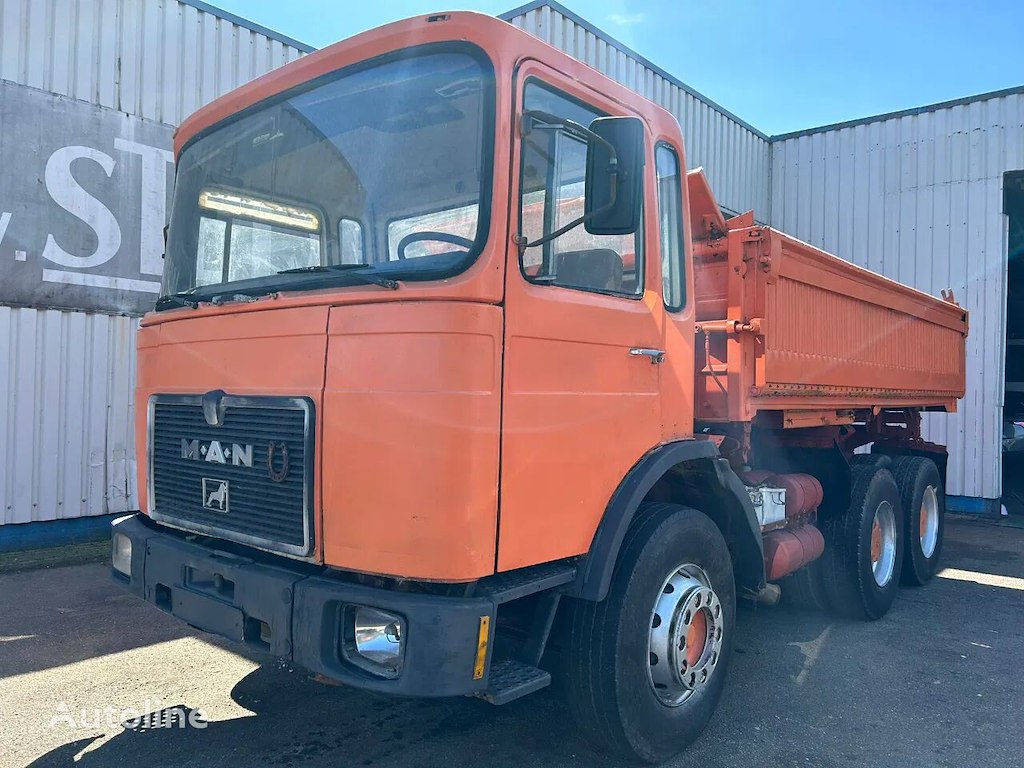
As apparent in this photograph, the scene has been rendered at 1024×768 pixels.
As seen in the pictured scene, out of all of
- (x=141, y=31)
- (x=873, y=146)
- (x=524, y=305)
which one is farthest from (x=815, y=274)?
(x=873, y=146)

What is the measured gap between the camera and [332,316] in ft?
8.83

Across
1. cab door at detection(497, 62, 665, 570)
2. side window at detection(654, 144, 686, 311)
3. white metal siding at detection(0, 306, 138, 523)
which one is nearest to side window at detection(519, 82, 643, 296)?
cab door at detection(497, 62, 665, 570)

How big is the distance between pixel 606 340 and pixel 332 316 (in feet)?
3.39

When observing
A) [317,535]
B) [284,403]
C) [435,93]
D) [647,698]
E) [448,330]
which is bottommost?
[647,698]

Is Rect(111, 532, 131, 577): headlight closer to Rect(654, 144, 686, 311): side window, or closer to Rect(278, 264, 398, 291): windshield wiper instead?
Rect(278, 264, 398, 291): windshield wiper

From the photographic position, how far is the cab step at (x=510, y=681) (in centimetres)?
253

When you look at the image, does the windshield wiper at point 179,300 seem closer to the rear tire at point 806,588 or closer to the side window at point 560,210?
the side window at point 560,210

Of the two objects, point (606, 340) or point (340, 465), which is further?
point (606, 340)

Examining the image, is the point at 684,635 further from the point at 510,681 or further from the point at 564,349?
the point at 564,349

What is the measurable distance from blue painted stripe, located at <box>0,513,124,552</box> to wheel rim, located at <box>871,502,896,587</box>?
650cm

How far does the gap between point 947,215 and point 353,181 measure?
407 inches

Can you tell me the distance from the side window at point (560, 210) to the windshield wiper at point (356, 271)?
46 cm

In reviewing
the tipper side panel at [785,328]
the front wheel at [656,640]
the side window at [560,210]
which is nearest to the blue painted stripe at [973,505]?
the tipper side panel at [785,328]

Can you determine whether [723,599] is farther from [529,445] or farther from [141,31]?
[141,31]
